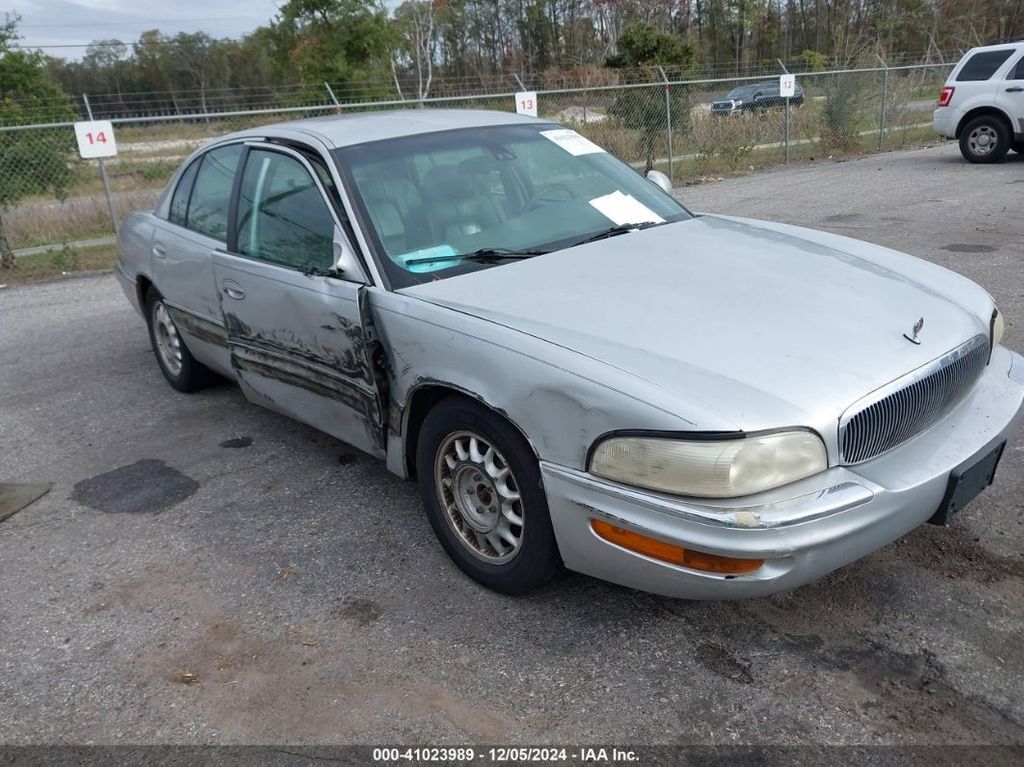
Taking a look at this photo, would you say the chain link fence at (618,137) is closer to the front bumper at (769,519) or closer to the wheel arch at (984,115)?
the wheel arch at (984,115)

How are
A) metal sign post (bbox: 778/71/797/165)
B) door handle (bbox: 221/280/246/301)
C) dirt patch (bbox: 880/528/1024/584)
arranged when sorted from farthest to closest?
metal sign post (bbox: 778/71/797/165)
door handle (bbox: 221/280/246/301)
dirt patch (bbox: 880/528/1024/584)

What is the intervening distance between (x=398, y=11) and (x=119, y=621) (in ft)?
180

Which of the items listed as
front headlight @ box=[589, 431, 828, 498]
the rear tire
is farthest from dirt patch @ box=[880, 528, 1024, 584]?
the rear tire

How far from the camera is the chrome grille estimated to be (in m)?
2.45

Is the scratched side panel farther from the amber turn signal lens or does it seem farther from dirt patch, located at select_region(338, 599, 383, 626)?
the amber turn signal lens

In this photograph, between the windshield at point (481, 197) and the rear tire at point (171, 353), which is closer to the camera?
the windshield at point (481, 197)

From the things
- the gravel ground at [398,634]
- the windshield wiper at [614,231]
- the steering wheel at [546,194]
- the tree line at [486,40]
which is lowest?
the gravel ground at [398,634]

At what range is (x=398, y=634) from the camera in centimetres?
292

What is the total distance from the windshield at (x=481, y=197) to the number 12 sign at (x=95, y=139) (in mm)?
8445

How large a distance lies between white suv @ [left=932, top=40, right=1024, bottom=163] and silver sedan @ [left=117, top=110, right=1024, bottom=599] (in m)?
11.4

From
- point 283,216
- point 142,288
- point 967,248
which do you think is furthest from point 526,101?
point 283,216

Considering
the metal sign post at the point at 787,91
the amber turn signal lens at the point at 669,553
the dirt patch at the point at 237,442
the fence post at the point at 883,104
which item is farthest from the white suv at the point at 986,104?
the amber turn signal lens at the point at 669,553

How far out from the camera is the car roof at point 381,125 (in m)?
3.79

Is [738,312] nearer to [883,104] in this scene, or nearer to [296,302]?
[296,302]
